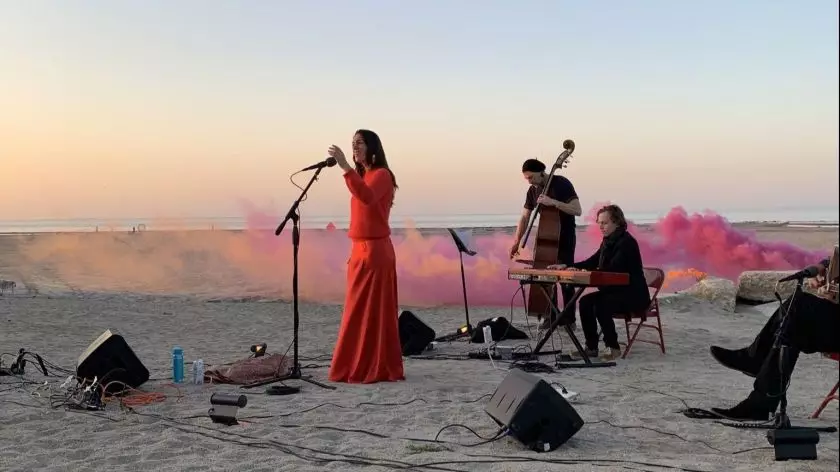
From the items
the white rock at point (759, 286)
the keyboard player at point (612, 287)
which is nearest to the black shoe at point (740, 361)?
the keyboard player at point (612, 287)

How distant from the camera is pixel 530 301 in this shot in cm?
851

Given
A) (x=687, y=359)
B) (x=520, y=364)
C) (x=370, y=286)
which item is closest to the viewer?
(x=370, y=286)

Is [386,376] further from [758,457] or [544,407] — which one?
[758,457]

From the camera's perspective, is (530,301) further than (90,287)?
No

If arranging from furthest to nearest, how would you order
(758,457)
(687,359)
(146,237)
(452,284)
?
(146,237) → (452,284) → (687,359) → (758,457)

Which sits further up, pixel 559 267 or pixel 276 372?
pixel 559 267

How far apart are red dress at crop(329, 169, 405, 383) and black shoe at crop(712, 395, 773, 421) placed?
2673 mm

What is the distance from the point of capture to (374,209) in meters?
6.12

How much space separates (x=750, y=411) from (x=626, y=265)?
2468mm

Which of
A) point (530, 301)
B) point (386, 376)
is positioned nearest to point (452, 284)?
point (530, 301)

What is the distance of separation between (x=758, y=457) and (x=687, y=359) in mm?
3711

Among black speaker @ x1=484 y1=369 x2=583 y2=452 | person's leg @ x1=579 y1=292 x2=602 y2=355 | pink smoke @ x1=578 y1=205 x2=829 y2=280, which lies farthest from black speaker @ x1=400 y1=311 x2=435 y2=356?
pink smoke @ x1=578 y1=205 x2=829 y2=280

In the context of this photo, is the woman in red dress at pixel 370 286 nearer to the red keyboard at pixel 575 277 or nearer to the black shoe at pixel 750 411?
the red keyboard at pixel 575 277

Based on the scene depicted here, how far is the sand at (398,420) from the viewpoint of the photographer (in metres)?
4.02
